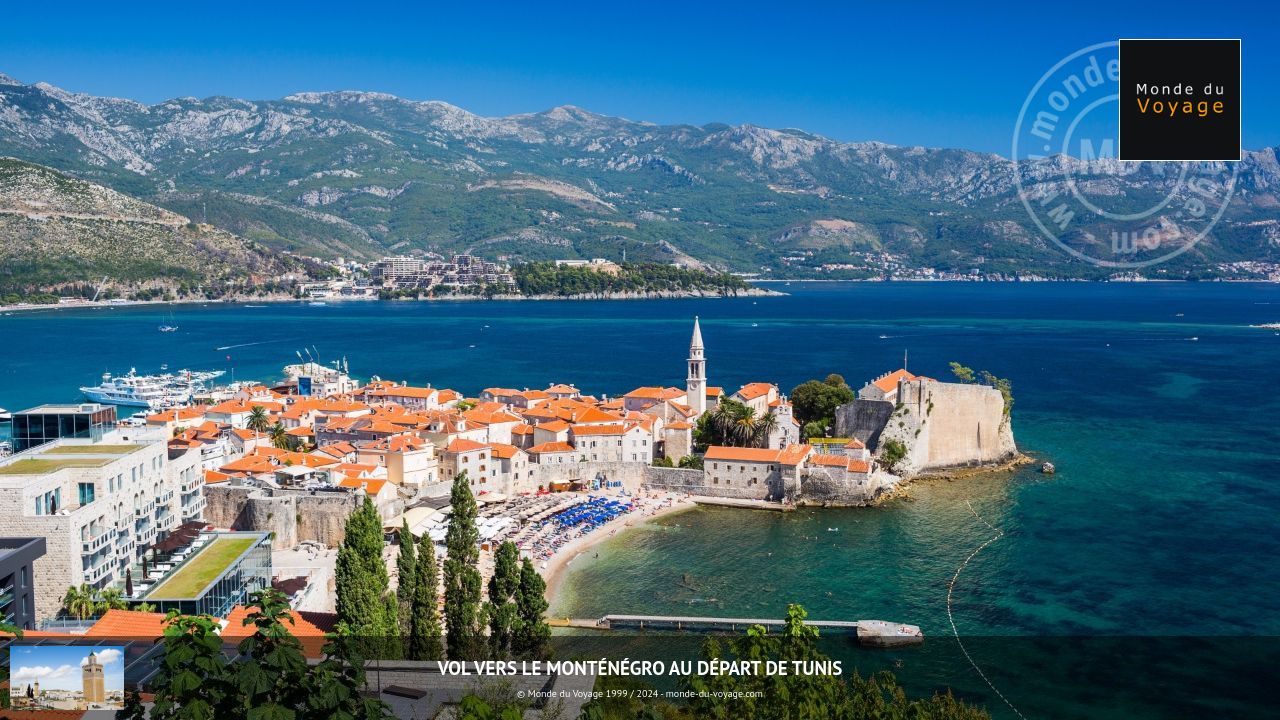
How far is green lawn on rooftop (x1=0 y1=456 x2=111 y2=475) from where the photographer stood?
64.0ft

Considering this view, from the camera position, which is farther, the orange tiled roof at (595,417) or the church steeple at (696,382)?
the church steeple at (696,382)

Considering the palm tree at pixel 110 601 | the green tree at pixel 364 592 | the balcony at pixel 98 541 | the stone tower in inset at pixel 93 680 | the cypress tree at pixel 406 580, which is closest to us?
the stone tower in inset at pixel 93 680

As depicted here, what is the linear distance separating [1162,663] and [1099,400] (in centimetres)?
3869

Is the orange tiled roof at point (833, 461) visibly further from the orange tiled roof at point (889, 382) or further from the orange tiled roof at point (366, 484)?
the orange tiled roof at point (366, 484)

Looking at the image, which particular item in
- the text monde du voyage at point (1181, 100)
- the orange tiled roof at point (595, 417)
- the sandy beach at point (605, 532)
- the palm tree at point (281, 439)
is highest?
the text monde du voyage at point (1181, 100)

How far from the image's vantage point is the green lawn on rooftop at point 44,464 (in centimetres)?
1950

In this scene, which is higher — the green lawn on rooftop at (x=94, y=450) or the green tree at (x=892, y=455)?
the green lawn on rooftop at (x=94, y=450)

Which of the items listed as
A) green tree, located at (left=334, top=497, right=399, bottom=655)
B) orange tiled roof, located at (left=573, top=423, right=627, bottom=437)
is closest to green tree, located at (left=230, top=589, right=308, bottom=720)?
green tree, located at (left=334, top=497, right=399, bottom=655)

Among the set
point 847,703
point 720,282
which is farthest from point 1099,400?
point 720,282

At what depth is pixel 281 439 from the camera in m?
37.4

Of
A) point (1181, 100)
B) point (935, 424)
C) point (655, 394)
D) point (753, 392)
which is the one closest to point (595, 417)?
point (655, 394)

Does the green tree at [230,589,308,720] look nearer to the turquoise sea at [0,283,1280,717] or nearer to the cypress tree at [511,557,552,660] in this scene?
the cypress tree at [511,557,552,660]

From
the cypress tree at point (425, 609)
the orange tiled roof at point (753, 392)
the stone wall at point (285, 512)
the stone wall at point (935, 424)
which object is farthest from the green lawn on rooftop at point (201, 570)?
the orange tiled roof at point (753, 392)

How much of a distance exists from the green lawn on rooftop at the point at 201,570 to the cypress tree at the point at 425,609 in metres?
4.09
